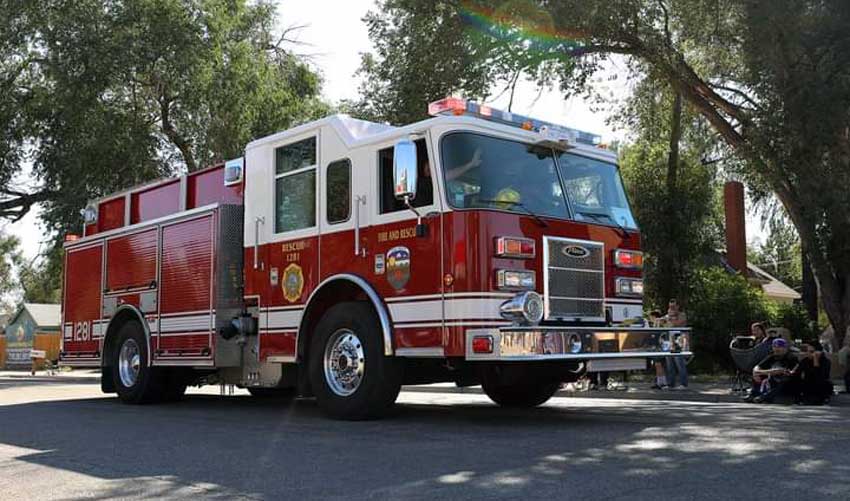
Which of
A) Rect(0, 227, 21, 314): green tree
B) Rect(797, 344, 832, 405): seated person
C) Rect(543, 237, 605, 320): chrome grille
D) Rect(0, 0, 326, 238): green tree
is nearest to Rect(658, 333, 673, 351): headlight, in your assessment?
Rect(543, 237, 605, 320): chrome grille

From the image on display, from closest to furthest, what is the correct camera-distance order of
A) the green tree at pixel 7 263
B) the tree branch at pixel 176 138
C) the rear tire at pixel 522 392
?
the rear tire at pixel 522 392
the tree branch at pixel 176 138
the green tree at pixel 7 263

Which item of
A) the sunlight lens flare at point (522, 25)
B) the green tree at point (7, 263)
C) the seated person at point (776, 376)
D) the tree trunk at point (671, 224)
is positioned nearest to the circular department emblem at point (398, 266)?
the seated person at point (776, 376)

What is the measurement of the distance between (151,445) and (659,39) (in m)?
14.9

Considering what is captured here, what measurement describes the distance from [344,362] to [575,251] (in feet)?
8.40

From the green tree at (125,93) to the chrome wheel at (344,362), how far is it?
1824 centimetres

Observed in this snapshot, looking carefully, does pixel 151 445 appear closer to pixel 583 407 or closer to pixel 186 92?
pixel 583 407

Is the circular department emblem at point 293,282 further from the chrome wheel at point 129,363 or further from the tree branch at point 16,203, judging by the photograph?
the tree branch at point 16,203

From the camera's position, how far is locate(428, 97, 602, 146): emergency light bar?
8500mm

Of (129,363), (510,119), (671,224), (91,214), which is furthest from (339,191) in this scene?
(671,224)

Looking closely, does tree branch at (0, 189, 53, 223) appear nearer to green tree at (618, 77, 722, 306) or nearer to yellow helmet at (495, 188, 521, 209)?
green tree at (618, 77, 722, 306)

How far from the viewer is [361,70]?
21812 millimetres

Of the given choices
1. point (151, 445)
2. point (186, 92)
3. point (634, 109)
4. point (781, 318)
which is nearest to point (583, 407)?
point (151, 445)

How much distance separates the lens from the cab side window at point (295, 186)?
9.64 meters

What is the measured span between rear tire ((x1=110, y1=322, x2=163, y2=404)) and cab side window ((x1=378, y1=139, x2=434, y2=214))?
4.84 metres
